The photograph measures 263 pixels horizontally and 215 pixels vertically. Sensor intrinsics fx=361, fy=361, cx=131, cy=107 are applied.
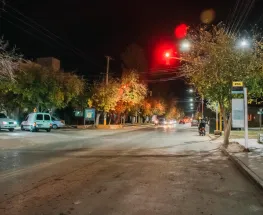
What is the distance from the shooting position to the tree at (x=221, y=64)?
19938 mm

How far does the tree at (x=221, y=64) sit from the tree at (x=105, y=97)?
27.6 metres

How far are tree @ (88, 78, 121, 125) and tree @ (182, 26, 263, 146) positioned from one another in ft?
90.6

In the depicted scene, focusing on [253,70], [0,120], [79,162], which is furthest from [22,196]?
[0,120]

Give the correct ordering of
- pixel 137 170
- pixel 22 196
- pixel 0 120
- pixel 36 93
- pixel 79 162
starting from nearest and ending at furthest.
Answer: pixel 22 196 → pixel 137 170 → pixel 79 162 → pixel 0 120 → pixel 36 93

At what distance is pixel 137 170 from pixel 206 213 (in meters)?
5.48

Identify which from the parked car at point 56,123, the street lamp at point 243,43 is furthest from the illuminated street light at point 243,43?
the parked car at point 56,123

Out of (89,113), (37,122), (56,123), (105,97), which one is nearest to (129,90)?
(105,97)

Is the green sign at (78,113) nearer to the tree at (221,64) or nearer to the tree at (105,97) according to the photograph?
the tree at (105,97)

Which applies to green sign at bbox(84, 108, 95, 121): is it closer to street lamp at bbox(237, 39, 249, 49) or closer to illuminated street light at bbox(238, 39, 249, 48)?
street lamp at bbox(237, 39, 249, 49)

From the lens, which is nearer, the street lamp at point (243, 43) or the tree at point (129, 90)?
the street lamp at point (243, 43)

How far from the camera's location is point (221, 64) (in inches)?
802

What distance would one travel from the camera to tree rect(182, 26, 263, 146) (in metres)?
19.9

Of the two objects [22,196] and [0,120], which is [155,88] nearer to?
[0,120]

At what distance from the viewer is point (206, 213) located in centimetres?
677
